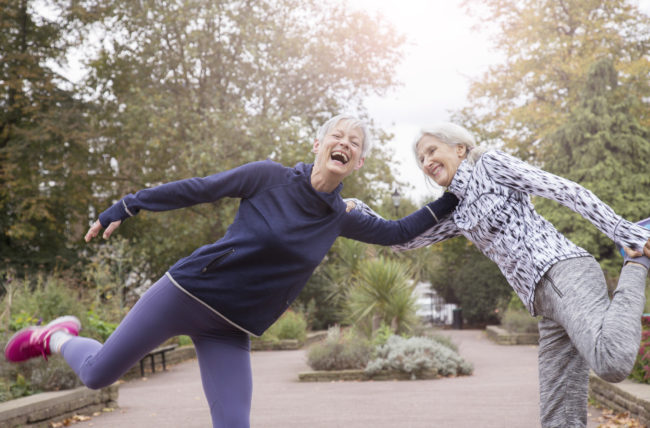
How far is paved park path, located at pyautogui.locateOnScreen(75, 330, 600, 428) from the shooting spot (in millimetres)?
7023

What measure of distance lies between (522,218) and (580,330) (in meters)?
0.64

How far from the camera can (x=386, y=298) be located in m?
13.9

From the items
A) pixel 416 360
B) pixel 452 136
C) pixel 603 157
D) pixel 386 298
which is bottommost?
pixel 416 360

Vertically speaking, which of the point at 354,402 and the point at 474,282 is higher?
the point at 474,282

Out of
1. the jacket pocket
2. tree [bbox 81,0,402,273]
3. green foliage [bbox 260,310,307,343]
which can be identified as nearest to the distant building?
tree [bbox 81,0,402,273]

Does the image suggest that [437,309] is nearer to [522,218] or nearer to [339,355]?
[339,355]

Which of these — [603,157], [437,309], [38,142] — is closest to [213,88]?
[38,142]

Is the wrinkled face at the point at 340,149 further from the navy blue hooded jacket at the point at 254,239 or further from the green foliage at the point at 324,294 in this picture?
the green foliage at the point at 324,294

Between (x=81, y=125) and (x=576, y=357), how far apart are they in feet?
64.4

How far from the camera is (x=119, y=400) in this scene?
9.54m

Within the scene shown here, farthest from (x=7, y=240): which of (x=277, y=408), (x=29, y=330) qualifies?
(x=29, y=330)

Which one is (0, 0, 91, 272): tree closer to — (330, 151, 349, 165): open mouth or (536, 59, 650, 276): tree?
(536, 59, 650, 276): tree

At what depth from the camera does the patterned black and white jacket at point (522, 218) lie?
10.1 feet

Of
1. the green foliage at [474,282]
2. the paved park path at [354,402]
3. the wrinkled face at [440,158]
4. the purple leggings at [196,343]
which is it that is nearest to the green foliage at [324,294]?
the green foliage at [474,282]
